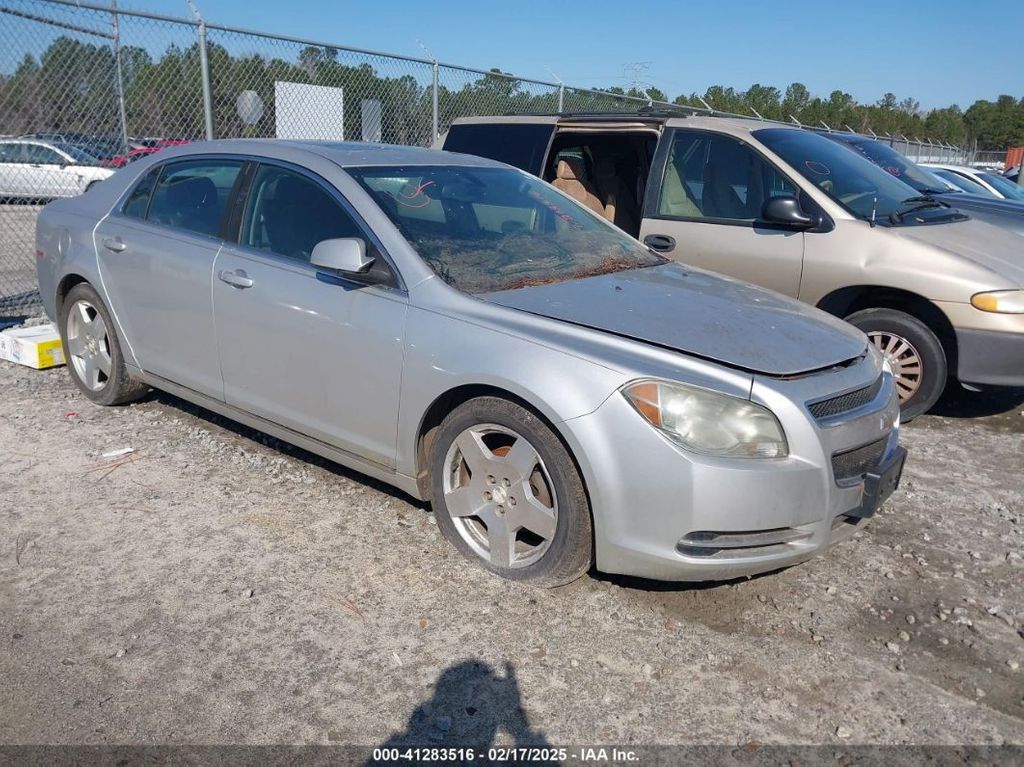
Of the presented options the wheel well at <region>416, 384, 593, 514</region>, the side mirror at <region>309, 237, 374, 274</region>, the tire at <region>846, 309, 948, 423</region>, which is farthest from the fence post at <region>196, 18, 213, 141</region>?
the tire at <region>846, 309, 948, 423</region>

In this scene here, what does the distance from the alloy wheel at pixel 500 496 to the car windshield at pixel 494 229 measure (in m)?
0.66

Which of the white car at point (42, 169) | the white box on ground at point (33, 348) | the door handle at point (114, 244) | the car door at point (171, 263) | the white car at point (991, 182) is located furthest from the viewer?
the white car at point (991, 182)

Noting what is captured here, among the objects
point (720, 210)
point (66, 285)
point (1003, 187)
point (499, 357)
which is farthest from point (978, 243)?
point (1003, 187)

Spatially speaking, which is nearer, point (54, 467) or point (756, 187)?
point (54, 467)

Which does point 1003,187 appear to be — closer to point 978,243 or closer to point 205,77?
point 978,243

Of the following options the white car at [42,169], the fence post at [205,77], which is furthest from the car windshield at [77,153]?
the fence post at [205,77]

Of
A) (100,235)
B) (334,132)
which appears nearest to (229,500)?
(100,235)

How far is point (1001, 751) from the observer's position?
8.23 feet

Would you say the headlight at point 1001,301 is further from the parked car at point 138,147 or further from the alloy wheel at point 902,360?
the parked car at point 138,147

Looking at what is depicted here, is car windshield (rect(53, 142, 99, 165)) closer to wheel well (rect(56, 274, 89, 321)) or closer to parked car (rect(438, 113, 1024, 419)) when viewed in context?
wheel well (rect(56, 274, 89, 321))

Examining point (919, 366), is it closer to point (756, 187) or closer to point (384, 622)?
point (756, 187)

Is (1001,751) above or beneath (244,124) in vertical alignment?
beneath

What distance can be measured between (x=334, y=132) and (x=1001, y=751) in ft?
30.1

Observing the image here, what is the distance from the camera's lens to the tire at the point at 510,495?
3051 millimetres
